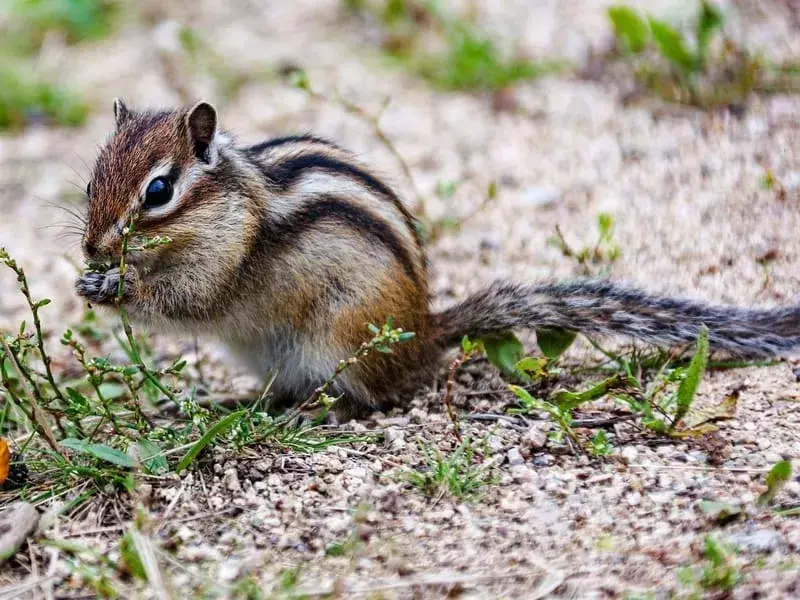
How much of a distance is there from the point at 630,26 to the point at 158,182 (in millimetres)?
A: 3432

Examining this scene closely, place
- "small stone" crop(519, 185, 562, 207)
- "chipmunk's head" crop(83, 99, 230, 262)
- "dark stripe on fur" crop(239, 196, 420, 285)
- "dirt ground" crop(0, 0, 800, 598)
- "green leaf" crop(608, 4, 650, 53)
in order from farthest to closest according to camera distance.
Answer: "green leaf" crop(608, 4, 650, 53) < "small stone" crop(519, 185, 562, 207) < "dark stripe on fur" crop(239, 196, 420, 285) < "chipmunk's head" crop(83, 99, 230, 262) < "dirt ground" crop(0, 0, 800, 598)

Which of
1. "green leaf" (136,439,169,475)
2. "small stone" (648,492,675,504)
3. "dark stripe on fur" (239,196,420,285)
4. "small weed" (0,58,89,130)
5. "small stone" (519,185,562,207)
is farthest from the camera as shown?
"small weed" (0,58,89,130)

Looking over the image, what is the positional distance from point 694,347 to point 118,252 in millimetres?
2120

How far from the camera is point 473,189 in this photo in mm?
5594

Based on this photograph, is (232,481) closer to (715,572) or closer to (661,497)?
(661,497)

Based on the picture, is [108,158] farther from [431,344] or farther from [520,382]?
[520,382]

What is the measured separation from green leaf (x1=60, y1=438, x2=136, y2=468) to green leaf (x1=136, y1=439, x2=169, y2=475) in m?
0.08

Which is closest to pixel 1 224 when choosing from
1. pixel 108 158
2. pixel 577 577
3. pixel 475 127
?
pixel 108 158

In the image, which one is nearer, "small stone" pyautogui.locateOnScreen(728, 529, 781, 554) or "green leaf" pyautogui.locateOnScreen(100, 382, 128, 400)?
"small stone" pyautogui.locateOnScreen(728, 529, 781, 554)

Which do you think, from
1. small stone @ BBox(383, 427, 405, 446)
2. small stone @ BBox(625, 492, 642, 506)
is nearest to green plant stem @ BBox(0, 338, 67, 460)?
small stone @ BBox(383, 427, 405, 446)

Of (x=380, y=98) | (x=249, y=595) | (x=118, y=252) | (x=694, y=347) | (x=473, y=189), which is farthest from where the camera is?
(x=380, y=98)

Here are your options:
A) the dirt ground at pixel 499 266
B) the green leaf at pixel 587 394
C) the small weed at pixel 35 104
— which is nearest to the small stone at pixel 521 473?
the dirt ground at pixel 499 266

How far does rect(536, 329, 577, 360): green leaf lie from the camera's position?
3.76m

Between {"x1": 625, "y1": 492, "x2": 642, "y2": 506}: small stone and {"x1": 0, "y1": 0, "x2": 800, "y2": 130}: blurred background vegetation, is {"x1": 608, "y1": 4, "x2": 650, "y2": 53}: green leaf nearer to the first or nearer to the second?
{"x1": 0, "y1": 0, "x2": 800, "y2": 130}: blurred background vegetation
